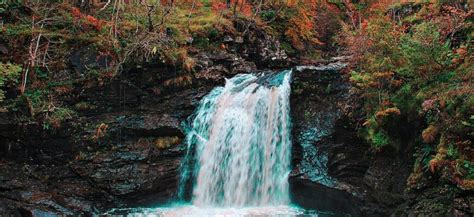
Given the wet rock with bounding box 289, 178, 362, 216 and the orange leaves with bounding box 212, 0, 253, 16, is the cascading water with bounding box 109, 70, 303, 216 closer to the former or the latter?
the wet rock with bounding box 289, 178, 362, 216

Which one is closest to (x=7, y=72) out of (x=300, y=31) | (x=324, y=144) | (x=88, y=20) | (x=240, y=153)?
(x=88, y=20)

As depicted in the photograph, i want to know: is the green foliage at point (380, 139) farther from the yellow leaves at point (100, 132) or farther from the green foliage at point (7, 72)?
the green foliage at point (7, 72)

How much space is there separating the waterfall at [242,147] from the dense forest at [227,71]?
2.33 ft

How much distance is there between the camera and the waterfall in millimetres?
9628

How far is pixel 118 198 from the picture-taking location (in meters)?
9.15

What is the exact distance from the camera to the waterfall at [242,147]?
963cm

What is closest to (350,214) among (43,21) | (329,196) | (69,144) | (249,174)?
(329,196)

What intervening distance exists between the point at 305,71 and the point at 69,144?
6.27m

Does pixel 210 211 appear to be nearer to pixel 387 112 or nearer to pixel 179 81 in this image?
pixel 179 81

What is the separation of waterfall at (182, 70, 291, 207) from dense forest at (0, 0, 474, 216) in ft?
2.33

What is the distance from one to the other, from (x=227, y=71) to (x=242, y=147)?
2790 mm

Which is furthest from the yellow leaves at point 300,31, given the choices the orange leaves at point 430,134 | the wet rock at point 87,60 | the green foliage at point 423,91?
the orange leaves at point 430,134

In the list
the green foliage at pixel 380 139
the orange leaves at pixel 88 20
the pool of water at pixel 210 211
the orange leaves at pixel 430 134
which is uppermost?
the orange leaves at pixel 88 20

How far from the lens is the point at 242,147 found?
9984 mm
